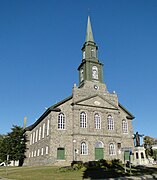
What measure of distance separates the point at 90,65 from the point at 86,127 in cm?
1275

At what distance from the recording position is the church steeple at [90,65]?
127 feet

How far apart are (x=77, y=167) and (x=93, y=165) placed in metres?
2.24

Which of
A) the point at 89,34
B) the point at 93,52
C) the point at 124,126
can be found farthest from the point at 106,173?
the point at 89,34

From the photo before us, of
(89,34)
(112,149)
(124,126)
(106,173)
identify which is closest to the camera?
(106,173)

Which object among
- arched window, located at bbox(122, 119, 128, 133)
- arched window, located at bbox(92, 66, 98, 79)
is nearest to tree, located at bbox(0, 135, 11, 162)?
arched window, located at bbox(92, 66, 98, 79)

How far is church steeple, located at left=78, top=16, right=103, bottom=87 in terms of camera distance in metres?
→ 38.8

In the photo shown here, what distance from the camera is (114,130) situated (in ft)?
114

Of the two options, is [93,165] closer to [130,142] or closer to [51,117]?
[51,117]

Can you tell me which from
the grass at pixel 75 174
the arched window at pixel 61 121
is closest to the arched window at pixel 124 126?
the arched window at pixel 61 121

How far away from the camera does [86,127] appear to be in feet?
107

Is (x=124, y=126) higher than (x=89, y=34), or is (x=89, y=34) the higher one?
(x=89, y=34)

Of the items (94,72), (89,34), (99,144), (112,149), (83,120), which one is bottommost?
(112,149)

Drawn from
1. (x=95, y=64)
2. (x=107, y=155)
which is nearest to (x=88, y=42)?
(x=95, y=64)

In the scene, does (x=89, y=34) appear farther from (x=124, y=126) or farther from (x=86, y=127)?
(x=86, y=127)
